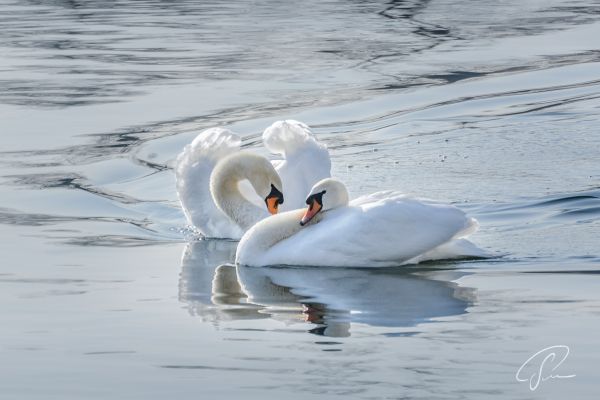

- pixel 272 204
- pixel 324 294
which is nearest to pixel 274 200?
pixel 272 204

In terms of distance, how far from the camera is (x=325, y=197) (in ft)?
31.8

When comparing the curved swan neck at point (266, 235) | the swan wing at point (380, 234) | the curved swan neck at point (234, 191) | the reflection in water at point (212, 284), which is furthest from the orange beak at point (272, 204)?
the swan wing at point (380, 234)

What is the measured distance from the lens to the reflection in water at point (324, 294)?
25.9 feet

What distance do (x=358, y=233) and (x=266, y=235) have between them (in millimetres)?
671

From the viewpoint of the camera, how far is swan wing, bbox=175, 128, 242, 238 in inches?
441

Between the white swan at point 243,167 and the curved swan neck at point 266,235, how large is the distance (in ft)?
3.26

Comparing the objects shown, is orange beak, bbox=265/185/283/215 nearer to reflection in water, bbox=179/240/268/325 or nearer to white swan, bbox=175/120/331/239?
white swan, bbox=175/120/331/239

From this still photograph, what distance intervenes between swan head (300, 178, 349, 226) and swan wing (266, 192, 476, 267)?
0.10m

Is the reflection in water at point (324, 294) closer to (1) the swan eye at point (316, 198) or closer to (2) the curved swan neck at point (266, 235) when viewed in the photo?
(2) the curved swan neck at point (266, 235)

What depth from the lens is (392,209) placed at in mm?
9547

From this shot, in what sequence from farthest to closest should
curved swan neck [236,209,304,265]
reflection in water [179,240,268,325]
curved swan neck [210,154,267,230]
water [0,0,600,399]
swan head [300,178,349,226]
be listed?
curved swan neck [210,154,267,230]
curved swan neck [236,209,304,265]
swan head [300,178,349,226]
reflection in water [179,240,268,325]
water [0,0,600,399]

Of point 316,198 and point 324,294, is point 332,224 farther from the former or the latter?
point 324,294

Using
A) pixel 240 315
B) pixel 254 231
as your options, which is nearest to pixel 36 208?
pixel 254 231

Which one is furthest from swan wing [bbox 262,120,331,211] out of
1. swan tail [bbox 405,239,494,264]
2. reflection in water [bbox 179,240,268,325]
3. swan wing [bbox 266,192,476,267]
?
swan tail [bbox 405,239,494,264]
